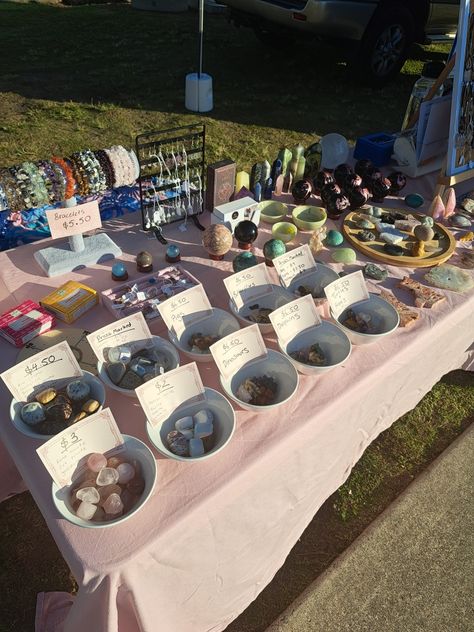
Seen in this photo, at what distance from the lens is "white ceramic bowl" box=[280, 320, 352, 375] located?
143cm

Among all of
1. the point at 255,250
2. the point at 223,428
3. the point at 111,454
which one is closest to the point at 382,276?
the point at 255,250

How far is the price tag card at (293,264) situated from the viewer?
1660 mm

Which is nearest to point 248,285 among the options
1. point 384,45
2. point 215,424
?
point 215,424

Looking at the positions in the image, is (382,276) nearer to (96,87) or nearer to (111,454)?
(111,454)

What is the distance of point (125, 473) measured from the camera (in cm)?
109

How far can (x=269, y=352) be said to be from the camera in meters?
1.37

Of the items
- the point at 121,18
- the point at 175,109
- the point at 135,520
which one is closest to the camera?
the point at 135,520

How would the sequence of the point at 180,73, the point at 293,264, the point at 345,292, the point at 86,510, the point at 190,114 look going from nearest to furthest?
1. the point at 86,510
2. the point at 345,292
3. the point at 293,264
4. the point at 190,114
5. the point at 180,73

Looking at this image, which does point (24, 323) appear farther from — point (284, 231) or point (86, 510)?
point (284, 231)

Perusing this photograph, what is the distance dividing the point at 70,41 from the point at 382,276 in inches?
278

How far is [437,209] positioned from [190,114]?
354cm

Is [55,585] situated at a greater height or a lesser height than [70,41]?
lesser

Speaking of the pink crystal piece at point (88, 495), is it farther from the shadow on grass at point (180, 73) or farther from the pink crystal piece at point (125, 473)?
the shadow on grass at point (180, 73)

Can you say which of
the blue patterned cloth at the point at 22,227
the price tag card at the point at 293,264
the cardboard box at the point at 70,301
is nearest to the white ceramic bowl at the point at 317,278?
the price tag card at the point at 293,264
